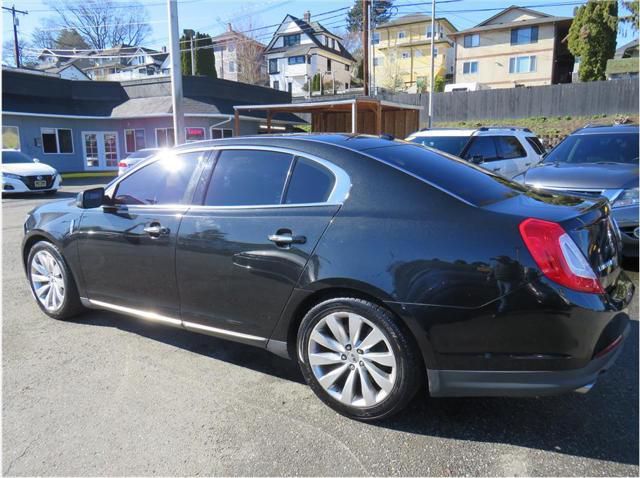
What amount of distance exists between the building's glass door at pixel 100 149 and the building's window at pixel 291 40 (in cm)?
3891

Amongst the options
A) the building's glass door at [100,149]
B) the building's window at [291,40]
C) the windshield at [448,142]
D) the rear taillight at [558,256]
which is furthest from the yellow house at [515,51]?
Result: the rear taillight at [558,256]

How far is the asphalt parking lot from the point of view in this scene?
2.55m

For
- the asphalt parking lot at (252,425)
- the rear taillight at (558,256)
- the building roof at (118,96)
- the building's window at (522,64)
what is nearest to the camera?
the rear taillight at (558,256)

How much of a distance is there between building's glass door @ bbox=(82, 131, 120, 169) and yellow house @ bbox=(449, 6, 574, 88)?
3160cm

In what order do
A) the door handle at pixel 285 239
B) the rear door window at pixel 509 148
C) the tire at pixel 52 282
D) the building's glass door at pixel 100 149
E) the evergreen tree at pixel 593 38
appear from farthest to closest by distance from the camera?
1. the evergreen tree at pixel 593 38
2. the building's glass door at pixel 100 149
3. the rear door window at pixel 509 148
4. the tire at pixel 52 282
5. the door handle at pixel 285 239

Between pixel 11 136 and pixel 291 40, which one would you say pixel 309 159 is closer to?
pixel 11 136

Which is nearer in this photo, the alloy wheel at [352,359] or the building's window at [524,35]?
the alloy wheel at [352,359]

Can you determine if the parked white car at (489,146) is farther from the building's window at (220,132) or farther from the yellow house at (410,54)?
the yellow house at (410,54)

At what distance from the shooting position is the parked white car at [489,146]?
9258 millimetres

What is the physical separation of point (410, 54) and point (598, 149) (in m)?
53.8


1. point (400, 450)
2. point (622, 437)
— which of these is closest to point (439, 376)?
point (400, 450)

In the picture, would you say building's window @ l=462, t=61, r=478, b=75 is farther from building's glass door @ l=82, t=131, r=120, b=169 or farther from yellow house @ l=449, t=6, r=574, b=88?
building's glass door @ l=82, t=131, r=120, b=169

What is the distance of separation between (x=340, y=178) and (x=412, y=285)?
83cm

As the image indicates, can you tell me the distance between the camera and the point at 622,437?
8.86ft
